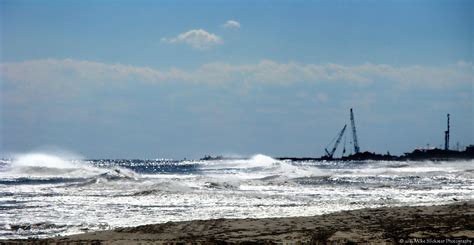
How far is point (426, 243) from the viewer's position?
384 inches

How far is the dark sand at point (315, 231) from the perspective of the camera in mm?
10570

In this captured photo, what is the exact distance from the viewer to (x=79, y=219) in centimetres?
1598

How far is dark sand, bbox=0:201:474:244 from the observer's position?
34.7 ft

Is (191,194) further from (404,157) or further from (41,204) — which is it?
(404,157)

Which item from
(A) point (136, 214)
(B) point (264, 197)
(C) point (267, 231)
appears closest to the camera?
(C) point (267, 231)

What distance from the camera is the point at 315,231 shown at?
11703 millimetres

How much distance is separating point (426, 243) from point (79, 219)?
32.9 ft

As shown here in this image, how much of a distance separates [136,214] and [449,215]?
9103mm

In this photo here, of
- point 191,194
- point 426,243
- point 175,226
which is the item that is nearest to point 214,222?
point 175,226

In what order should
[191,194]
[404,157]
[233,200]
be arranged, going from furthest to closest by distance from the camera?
[404,157] < [191,194] < [233,200]

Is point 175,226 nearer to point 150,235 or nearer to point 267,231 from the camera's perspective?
point 150,235

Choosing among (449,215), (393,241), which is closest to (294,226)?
(393,241)

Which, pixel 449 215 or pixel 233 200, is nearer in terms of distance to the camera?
pixel 449 215

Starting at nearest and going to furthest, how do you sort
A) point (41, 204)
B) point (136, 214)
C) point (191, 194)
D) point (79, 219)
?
1. point (79, 219)
2. point (136, 214)
3. point (41, 204)
4. point (191, 194)
